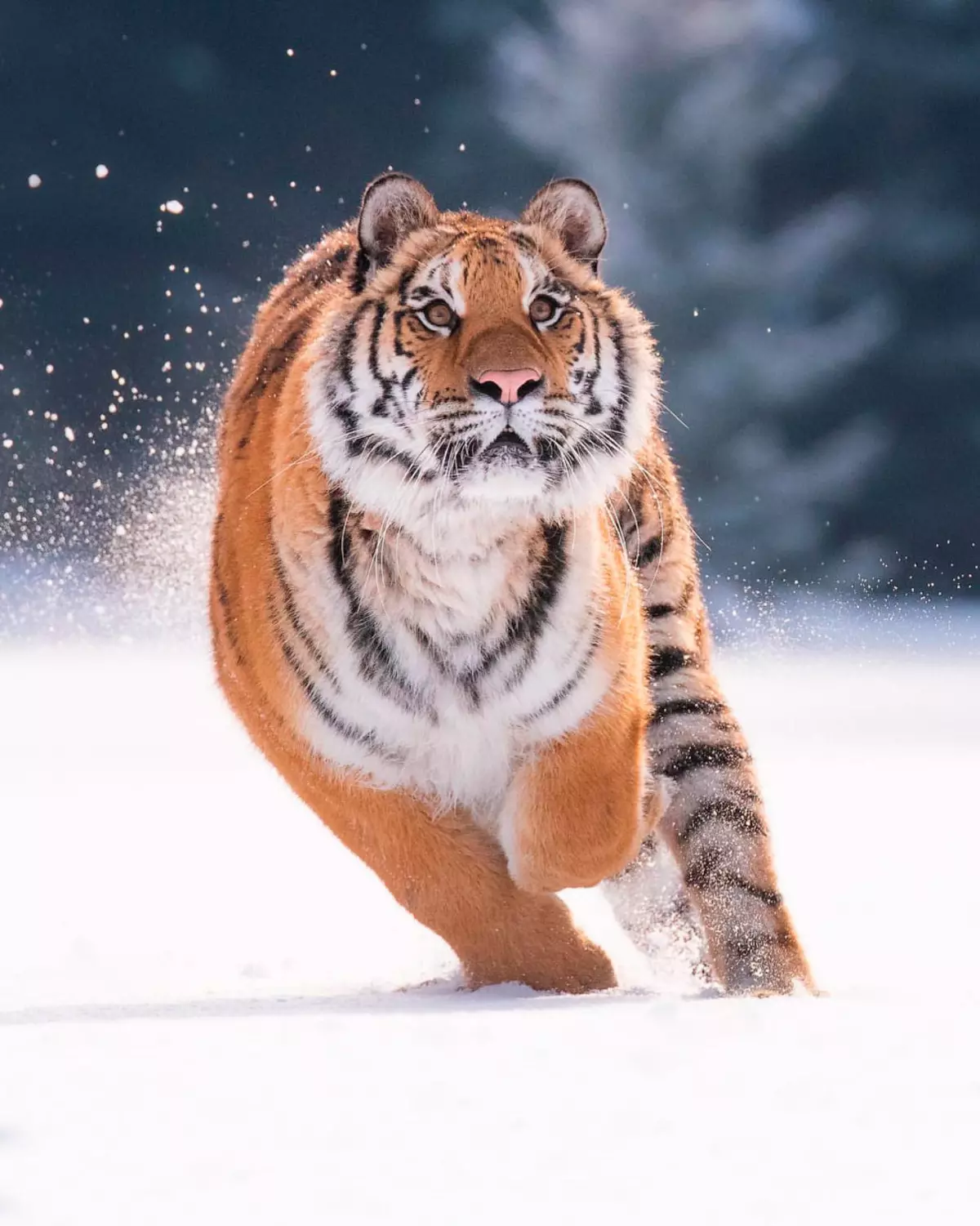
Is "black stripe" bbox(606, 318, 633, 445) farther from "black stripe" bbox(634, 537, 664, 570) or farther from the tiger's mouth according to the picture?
"black stripe" bbox(634, 537, 664, 570)

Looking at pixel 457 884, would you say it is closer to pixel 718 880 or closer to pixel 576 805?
pixel 576 805

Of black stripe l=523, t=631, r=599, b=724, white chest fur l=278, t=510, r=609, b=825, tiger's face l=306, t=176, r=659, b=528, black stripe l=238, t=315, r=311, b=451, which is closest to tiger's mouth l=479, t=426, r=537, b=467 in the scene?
tiger's face l=306, t=176, r=659, b=528

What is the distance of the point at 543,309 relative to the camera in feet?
8.05

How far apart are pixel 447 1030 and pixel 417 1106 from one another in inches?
11.2

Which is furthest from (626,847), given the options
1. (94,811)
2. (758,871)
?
(94,811)

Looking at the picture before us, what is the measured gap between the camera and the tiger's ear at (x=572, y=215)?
2.63 metres

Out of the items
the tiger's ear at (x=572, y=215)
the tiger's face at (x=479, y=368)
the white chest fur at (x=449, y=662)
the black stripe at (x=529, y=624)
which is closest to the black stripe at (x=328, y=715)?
the white chest fur at (x=449, y=662)

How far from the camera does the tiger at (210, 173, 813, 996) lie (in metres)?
2.38

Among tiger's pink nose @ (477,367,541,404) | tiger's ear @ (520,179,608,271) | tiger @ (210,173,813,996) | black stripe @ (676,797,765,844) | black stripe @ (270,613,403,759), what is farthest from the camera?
black stripe @ (676,797,765,844)

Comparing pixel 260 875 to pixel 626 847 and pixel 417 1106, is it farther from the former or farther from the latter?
pixel 417 1106

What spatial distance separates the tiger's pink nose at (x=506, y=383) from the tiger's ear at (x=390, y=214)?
424 mm

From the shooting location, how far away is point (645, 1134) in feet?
5.08

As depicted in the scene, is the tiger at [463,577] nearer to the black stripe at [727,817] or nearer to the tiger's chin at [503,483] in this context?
the tiger's chin at [503,483]

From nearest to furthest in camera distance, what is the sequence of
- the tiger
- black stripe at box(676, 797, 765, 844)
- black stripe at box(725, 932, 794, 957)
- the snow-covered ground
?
1. the snow-covered ground
2. the tiger
3. black stripe at box(725, 932, 794, 957)
4. black stripe at box(676, 797, 765, 844)
